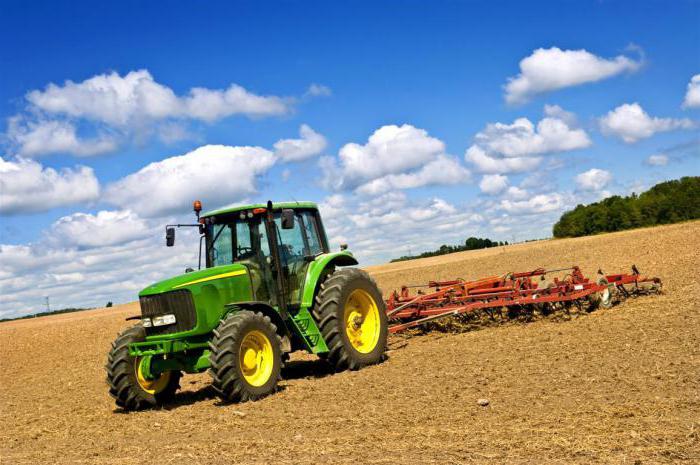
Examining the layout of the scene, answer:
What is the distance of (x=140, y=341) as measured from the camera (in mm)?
10117

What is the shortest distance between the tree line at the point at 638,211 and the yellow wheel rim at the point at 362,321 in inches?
2006

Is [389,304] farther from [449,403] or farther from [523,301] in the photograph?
[449,403]

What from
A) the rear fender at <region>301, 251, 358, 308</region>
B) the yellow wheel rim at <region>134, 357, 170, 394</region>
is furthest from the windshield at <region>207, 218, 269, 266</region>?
the yellow wheel rim at <region>134, 357, 170, 394</region>

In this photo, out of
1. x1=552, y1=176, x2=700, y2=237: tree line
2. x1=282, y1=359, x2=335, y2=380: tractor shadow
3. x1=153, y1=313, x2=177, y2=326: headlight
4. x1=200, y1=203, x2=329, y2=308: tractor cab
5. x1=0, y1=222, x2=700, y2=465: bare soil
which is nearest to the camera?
x1=0, y1=222, x2=700, y2=465: bare soil

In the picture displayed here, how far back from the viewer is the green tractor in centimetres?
964

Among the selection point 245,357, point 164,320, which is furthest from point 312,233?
point 164,320

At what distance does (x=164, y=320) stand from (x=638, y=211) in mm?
57750

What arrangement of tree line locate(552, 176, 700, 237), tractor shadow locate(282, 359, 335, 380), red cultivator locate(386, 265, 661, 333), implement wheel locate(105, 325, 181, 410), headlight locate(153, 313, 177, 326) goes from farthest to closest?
tree line locate(552, 176, 700, 237)
red cultivator locate(386, 265, 661, 333)
tractor shadow locate(282, 359, 335, 380)
implement wheel locate(105, 325, 181, 410)
headlight locate(153, 313, 177, 326)

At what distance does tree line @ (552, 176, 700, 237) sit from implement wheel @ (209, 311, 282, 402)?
176 ft

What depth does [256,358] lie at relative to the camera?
9828 mm

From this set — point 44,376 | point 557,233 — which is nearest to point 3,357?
point 44,376

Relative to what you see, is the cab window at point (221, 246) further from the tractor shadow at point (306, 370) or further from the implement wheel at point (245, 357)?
the tractor shadow at point (306, 370)

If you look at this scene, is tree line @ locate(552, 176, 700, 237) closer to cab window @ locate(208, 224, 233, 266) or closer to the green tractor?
the green tractor

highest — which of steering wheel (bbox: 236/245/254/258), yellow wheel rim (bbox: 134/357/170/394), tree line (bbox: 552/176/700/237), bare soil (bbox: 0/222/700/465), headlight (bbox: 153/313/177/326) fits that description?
tree line (bbox: 552/176/700/237)
